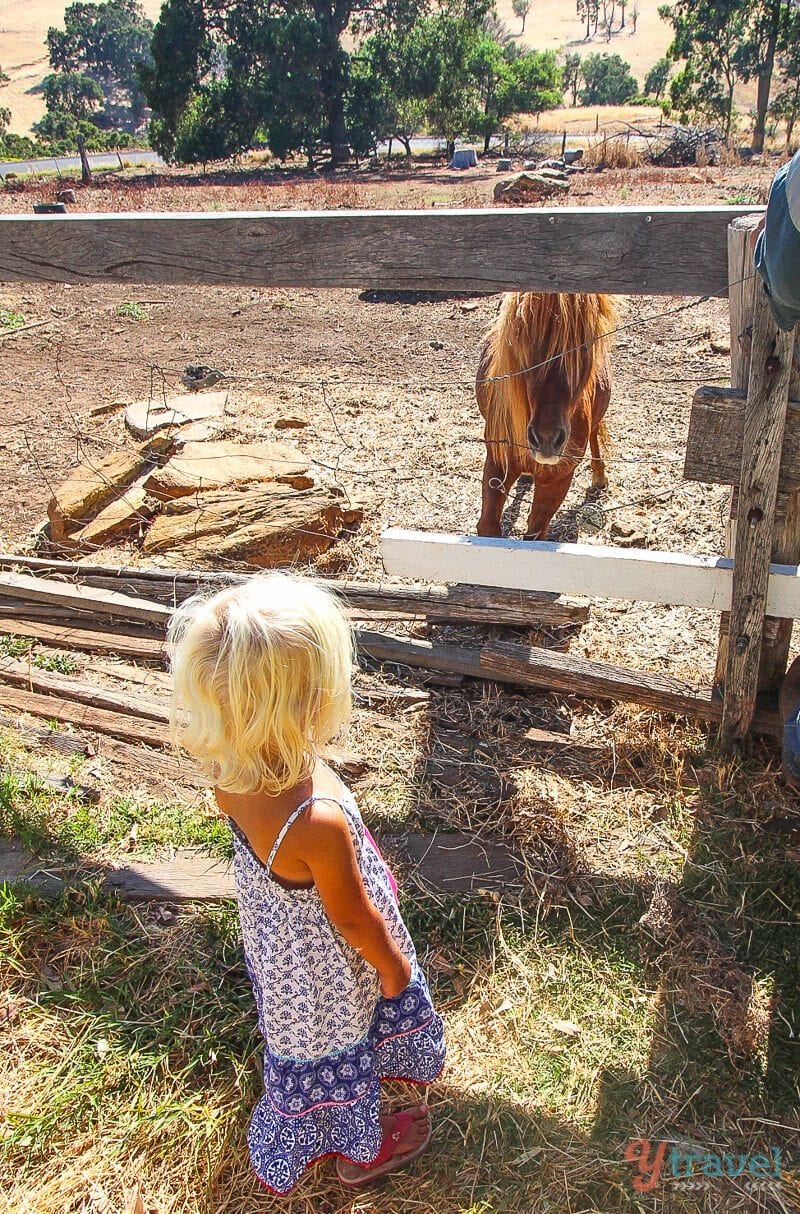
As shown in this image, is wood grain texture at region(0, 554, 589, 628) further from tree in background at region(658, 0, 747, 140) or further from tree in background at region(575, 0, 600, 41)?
tree in background at region(575, 0, 600, 41)

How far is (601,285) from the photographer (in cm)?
270

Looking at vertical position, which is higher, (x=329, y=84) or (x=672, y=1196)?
(x=329, y=84)

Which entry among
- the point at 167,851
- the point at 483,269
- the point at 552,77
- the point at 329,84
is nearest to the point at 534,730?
the point at 167,851

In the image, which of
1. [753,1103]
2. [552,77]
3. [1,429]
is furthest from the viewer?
[552,77]

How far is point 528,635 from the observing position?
155 inches

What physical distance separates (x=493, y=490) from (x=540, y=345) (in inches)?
35.8

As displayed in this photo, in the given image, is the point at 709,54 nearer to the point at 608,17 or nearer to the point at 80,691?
the point at 80,691

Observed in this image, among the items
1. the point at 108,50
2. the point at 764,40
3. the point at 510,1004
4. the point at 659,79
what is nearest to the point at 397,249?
the point at 510,1004

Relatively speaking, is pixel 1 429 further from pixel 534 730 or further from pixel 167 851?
pixel 534 730

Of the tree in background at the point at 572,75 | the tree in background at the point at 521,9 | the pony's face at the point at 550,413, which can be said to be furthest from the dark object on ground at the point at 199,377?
the tree in background at the point at 521,9

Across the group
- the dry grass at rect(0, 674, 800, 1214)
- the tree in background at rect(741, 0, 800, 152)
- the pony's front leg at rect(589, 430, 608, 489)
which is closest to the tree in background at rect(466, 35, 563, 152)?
the tree in background at rect(741, 0, 800, 152)

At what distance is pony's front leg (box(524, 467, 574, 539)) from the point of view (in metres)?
4.09

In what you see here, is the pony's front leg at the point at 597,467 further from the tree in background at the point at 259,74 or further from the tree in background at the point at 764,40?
the tree in background at the point at 259,74

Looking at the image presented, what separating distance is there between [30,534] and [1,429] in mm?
2295
